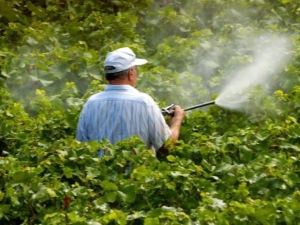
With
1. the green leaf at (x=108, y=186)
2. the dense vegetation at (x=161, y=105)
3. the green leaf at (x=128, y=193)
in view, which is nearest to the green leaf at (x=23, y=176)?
the dense vegetation at (x=161, y=105)

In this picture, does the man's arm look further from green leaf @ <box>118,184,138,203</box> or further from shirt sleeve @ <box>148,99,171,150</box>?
green leaf @ <box>118,184,138,203</box>

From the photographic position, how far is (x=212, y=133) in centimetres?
545

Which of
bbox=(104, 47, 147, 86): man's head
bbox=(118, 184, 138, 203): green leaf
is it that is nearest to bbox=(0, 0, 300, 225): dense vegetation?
bbox=(118, 184, 138, 203): green leaf

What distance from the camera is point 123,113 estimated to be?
192 inches

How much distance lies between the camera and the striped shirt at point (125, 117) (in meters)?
4.86

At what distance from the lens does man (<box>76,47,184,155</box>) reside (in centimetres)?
486

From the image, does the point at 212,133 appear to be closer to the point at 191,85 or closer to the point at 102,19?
the point at 191,85

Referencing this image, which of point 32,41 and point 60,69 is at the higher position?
point 32,41

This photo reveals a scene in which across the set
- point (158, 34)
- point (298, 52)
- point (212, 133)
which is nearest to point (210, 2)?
point (158, 34)

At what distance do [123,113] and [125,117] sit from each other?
29 mm

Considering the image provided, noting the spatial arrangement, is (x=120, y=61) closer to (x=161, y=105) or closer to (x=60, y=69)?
(x=161, y=105)

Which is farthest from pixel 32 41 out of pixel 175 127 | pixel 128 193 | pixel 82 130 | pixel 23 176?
pixel 128 193

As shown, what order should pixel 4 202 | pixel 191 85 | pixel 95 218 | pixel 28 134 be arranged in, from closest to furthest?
pixel 95 218 → pixel 4 202 → pixel 28 134 → pixel 191 85

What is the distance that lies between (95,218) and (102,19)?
402cm
